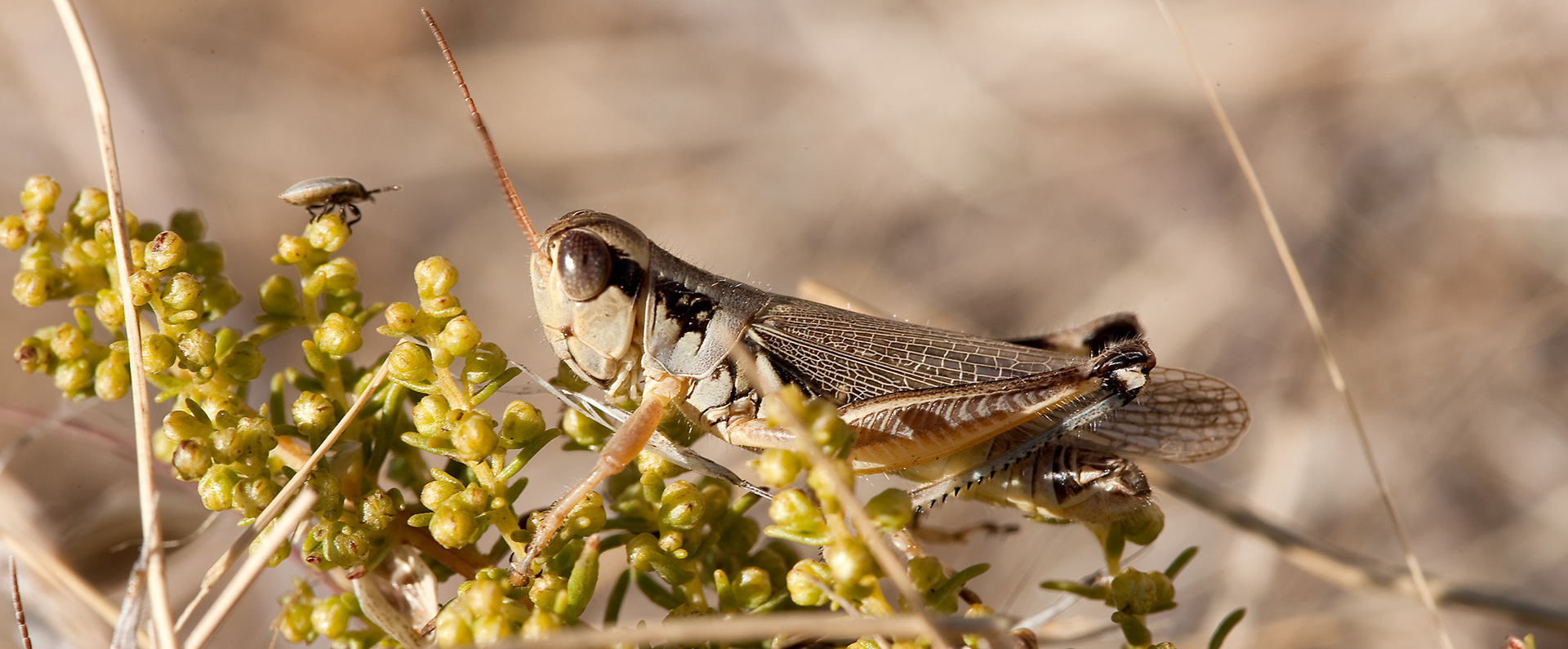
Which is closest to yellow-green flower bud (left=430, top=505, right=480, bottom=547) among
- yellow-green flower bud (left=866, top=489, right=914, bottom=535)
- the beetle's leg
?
the beetle's leg

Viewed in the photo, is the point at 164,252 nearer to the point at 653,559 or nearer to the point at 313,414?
the point at 313,414

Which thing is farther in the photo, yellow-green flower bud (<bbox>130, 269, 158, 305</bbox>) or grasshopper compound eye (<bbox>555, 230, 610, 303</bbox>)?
grasshopper compound eye (<bbox>555, 230, 610, 303</bbox>)

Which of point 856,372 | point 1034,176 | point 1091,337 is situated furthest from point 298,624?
point 1034,176

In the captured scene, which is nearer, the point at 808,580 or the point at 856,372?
the point at 808,580

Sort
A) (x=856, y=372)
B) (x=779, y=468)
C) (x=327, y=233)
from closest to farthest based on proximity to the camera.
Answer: (x=779, y=468) → (x=327, y=233) → (x=856, y=372)

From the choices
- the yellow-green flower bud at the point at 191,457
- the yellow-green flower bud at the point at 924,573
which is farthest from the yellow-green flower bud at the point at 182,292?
the yellow-green flower bud at the point at 924,573

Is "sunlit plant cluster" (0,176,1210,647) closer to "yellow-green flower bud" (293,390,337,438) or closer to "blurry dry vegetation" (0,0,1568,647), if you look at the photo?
"yellow-green flower bud" (293,390,337,438)

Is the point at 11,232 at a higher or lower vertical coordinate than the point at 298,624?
higher
